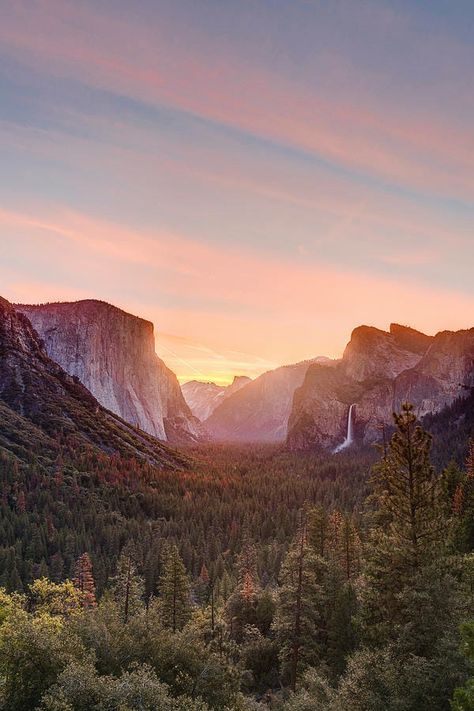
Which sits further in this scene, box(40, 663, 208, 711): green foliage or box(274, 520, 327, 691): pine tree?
box(274, 520, 327, 691): pine tree

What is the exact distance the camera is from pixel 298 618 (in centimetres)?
3406

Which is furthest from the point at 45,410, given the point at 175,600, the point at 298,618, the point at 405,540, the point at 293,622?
the point at 405,540

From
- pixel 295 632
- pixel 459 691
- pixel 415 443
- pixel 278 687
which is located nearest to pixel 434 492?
pixel 415 443

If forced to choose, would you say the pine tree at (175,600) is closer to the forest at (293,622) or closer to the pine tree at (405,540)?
the forest at (293,622)

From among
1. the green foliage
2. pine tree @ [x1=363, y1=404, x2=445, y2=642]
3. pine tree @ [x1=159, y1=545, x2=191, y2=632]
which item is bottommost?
pine tree @ [x1=159, y1=545, x2=191, y2=632]

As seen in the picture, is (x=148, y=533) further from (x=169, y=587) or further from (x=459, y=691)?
(x=459, y=691)

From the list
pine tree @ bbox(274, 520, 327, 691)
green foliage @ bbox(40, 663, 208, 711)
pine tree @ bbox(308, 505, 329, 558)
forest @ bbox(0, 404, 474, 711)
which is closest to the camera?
green foliage @ bbox(40, 663, 208, 711)

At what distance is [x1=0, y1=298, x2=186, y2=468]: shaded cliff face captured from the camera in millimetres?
144938

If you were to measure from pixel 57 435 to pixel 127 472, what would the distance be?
28.8 metres

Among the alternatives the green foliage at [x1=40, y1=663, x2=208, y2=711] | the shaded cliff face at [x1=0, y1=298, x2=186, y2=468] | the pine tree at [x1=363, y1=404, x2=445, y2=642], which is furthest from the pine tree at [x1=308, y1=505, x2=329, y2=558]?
the shaded cliff face at [x1=0, y1=298, x2=186, y2=468]

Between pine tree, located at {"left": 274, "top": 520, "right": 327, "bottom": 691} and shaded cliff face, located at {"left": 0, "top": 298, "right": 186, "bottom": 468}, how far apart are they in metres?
115

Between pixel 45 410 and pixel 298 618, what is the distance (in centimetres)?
14493

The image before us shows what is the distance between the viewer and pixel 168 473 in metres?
151

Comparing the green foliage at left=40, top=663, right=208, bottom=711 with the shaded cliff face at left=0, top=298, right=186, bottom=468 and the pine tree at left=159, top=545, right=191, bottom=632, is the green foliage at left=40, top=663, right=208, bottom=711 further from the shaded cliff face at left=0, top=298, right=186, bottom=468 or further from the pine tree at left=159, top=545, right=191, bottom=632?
the shaded cliff face at left=0, top=298, right=186, bottom=468
